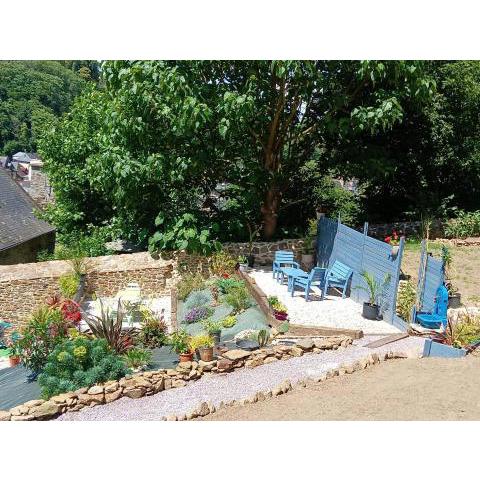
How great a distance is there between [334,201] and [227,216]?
16.0 ft

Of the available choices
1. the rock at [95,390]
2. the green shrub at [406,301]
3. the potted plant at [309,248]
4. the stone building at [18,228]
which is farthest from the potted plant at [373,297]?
the stone building at [18,228]

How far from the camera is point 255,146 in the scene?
629 inches

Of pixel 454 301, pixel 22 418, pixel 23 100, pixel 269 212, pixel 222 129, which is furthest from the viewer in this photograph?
pixel 23 100

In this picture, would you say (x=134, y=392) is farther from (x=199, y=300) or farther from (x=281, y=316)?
(x=199, y=300)

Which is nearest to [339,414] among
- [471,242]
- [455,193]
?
[471,242]

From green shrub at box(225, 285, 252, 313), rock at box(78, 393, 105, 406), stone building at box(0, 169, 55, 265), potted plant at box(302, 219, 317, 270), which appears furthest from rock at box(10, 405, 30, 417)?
stone building at box(0, 169, 55, 265)

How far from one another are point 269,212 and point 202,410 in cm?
1017

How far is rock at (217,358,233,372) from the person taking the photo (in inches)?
318

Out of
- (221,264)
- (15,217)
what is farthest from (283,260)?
(15,217)

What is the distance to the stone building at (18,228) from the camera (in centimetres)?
2014

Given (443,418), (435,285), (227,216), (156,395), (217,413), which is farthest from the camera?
(227,216)

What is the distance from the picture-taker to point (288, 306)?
11.4 metres

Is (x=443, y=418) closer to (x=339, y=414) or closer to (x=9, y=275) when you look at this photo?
(x=339, y=414)

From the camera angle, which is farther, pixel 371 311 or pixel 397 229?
pixel 397 229
